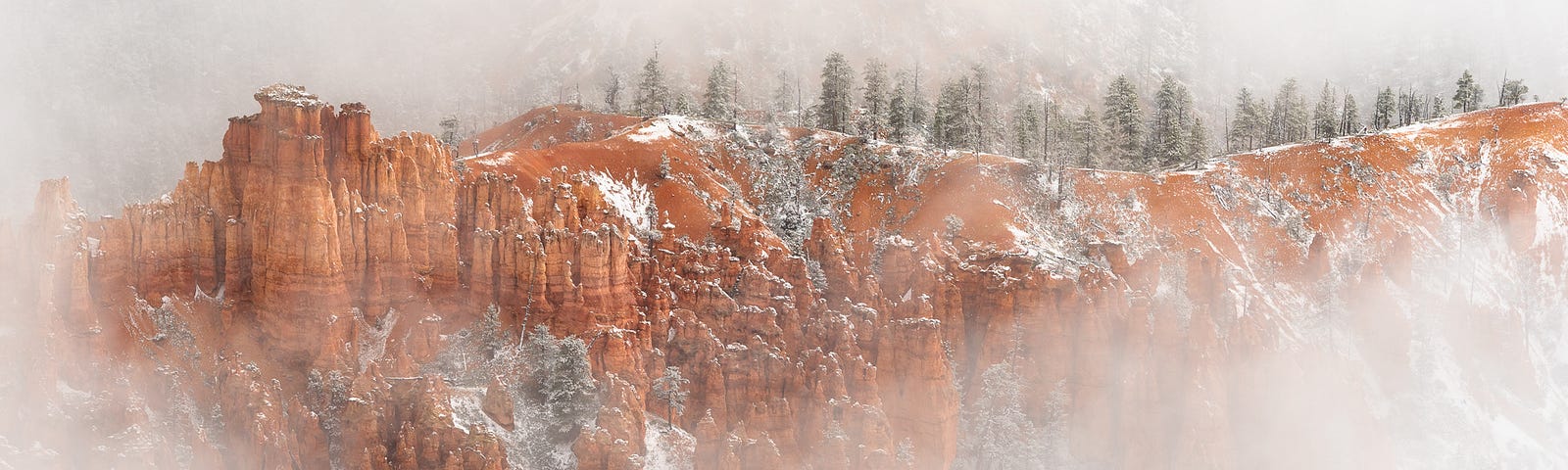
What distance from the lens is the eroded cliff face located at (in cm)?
6506

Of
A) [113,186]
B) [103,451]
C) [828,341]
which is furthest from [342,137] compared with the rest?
[113,186]

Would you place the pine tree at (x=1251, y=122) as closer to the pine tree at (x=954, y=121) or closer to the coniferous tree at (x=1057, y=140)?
the coniferous tree at (x=1057, y=140)

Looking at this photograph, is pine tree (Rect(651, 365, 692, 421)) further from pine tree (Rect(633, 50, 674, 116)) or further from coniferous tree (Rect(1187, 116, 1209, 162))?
coniferous tree (Rect(1187, 116, 1209, 162))

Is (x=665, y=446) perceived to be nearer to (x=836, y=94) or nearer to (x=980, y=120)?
(x=836, y=94)

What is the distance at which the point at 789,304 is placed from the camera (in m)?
87.1

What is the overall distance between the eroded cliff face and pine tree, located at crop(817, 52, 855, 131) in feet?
48.1

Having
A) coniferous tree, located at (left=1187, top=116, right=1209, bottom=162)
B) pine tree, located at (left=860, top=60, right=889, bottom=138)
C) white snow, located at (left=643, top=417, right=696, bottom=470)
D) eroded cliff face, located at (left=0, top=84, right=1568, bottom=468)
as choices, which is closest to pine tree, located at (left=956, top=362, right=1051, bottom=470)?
eroded cliff face, located at (left=0, top=84, right=1568, bottom=468)

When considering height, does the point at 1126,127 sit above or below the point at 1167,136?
above

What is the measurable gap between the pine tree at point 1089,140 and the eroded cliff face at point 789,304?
12.4 m

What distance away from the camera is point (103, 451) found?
57.5m

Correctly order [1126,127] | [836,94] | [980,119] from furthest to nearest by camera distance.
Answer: [980,119] < [836,94] < [1126,127]

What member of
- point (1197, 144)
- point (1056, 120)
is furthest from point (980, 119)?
point (1197, 144)

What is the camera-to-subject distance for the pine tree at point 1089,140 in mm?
130000

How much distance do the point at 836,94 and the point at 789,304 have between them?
56.7m
